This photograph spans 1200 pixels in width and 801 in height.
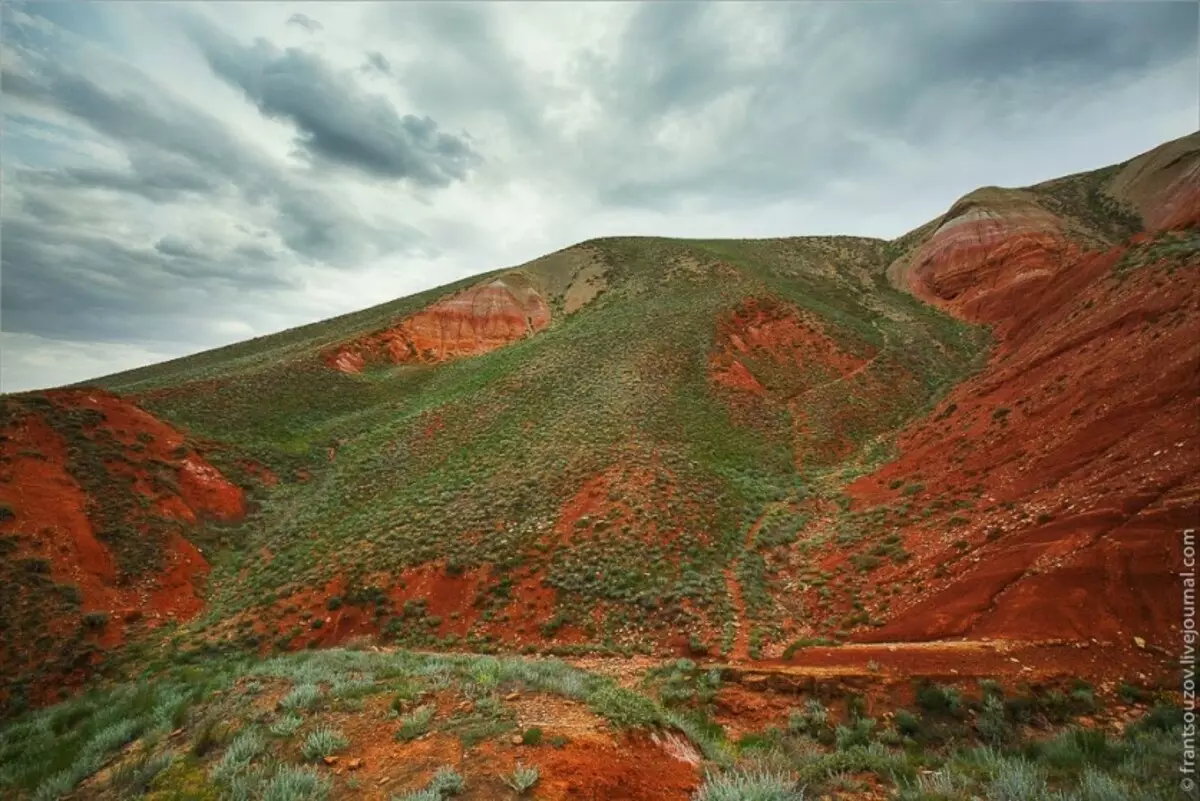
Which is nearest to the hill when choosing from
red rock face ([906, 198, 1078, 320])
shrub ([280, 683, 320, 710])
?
red rock face ([906, 198, 1078, 320])

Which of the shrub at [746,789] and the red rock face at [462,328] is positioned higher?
the red rock face at [462,328]

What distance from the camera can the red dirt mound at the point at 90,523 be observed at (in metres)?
15.5

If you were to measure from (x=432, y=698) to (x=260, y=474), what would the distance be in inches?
1011

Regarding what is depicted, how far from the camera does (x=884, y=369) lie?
34688 mm

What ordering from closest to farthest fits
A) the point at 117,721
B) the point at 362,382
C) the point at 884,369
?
the point at 117,721 → the point at 884,369 → the point at 362,382

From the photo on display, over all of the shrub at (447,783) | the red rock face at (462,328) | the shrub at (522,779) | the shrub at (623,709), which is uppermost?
the red rock face at (462,328)

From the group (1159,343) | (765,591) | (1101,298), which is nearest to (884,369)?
(1101,298)

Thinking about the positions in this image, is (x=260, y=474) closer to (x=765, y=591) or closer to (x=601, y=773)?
(x=765, y=591)

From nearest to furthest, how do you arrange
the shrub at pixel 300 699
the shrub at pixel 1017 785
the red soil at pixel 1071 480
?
the shrub at pixel 1017 785
the shrub at pixel 300 699
the red soil at pixel 1071 480

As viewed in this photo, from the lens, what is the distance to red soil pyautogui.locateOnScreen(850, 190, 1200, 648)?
407 inches

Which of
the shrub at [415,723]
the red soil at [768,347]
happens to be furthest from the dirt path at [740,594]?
the red soil at [768,347]

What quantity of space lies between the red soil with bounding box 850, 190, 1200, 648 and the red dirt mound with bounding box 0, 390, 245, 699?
22.9 meters

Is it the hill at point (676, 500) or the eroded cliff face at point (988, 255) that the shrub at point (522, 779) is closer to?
the hill at point (676, 500)

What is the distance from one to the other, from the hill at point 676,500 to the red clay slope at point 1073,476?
0.08 meters
